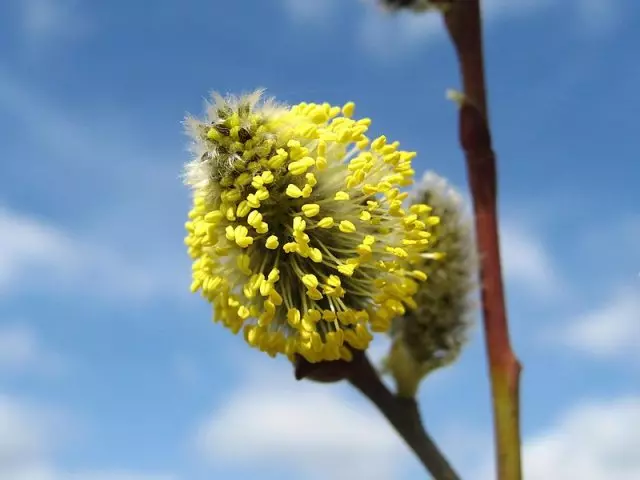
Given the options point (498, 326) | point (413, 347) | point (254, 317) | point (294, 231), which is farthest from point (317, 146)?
point (498, 326)

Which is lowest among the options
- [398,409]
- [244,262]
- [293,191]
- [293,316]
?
[398,409]

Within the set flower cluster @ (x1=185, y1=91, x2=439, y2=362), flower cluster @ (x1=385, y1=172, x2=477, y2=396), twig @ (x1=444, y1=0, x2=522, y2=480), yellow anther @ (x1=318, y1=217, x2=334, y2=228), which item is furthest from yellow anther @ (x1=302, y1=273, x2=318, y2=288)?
twig @ (x1=444, y1=0, x2=522, y2=480)

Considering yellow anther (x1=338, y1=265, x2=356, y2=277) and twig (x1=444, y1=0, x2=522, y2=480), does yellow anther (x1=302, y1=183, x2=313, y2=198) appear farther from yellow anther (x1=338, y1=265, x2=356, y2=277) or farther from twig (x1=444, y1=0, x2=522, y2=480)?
twig (x1=444, y1=0, x2=522, y2=480)

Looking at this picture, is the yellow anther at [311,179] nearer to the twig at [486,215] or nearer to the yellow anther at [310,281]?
the yellow anther at [310,281]

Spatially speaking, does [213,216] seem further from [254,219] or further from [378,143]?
[378,143]

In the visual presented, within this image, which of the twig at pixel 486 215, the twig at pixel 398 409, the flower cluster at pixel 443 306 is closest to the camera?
the twig at pixel 486 215

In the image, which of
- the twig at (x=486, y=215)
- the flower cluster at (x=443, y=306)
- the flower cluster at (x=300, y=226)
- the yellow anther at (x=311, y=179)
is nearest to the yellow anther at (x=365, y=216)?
the flower cluster at (x=300, y=226)

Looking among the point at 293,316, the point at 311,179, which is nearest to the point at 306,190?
the point at 311,179
